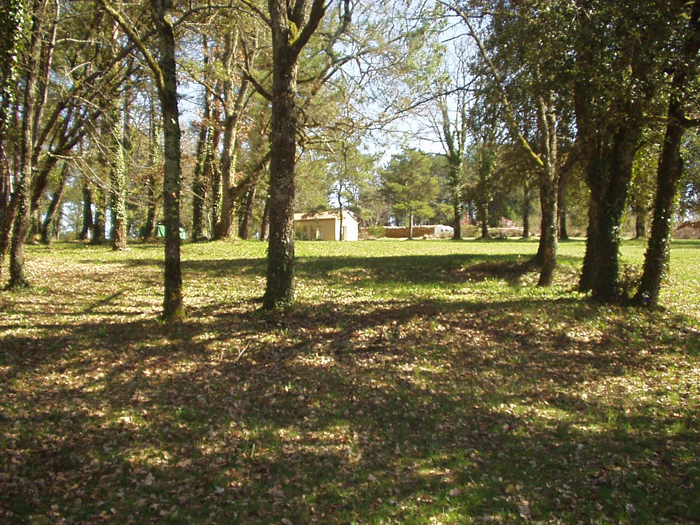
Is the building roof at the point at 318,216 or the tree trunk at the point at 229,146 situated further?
the building roof at the point at 318,216

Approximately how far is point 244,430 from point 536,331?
265 inches

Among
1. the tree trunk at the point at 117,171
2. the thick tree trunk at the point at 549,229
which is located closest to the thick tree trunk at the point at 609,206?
the thick tree trunk at the point at 549,229

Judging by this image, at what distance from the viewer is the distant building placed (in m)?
49.1

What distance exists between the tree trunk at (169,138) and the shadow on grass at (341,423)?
133 centimetres

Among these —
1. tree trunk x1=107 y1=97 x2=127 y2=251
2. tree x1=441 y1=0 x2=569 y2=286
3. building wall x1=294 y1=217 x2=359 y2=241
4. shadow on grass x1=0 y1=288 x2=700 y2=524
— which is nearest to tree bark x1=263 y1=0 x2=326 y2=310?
shadow on grass x1=0 y1=288 x2=700 y2=524

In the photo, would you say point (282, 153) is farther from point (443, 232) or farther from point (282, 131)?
point (443, 232)

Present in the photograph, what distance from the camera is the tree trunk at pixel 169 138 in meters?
7.89

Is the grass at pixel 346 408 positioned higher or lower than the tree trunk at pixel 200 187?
lower

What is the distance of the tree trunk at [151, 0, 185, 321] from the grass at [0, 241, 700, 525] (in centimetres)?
138

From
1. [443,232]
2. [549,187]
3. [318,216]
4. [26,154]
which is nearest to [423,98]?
[549,187]

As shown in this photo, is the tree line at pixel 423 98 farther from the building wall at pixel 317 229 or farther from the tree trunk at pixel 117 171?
the building wall at pixel 317 229

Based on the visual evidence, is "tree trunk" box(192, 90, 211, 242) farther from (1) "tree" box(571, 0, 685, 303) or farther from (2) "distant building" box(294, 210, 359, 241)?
(2) "distant building" box(294, 210, 359, 241)

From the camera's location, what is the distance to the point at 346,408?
645 cm

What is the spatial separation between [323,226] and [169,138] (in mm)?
42092
